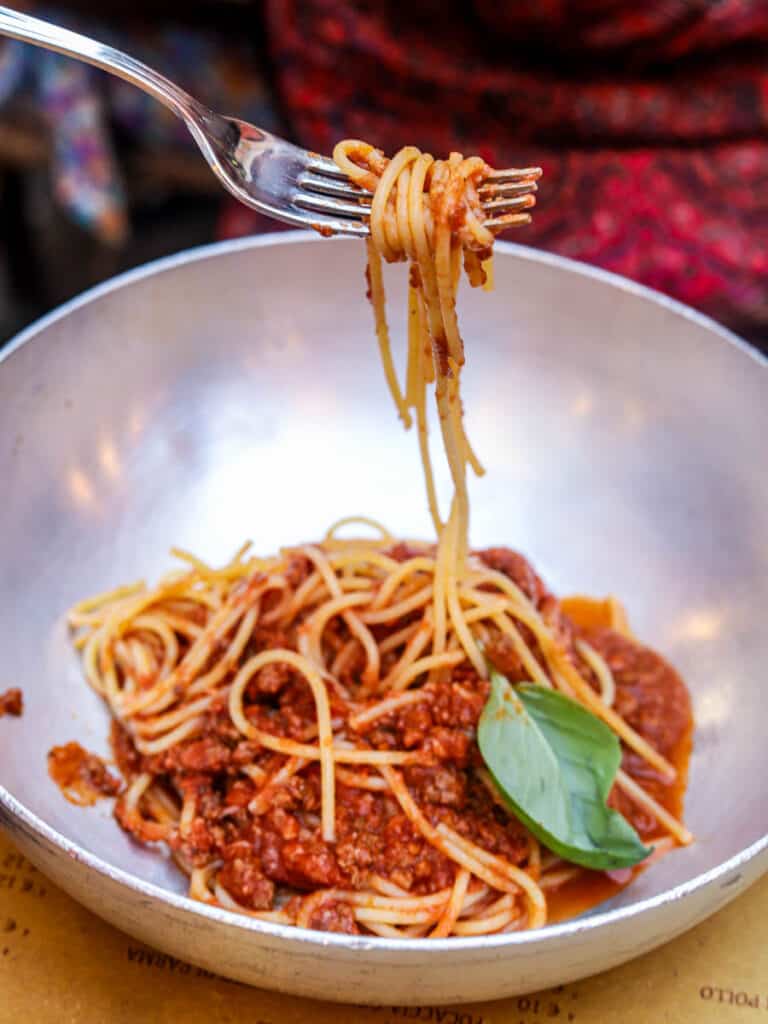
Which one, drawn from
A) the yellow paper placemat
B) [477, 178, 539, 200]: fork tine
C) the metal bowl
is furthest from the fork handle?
the yellow paper placemat

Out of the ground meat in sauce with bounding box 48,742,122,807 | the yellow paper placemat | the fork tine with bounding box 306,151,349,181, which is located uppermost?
the fork tine with bounding box 306,151,349,181

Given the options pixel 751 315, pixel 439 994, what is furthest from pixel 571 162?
pixel 439 994

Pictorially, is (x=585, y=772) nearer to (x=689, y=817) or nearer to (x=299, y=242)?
(x=689, y=817)

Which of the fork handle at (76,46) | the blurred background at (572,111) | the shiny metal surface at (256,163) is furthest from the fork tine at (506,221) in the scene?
the blurred background at (572,111)

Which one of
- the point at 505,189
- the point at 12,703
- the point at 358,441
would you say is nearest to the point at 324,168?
the point at 505,189

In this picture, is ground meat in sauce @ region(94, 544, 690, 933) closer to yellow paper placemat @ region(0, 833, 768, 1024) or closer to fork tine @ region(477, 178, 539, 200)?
yellow paper placemat @ region(0, 833, 768, 1024)

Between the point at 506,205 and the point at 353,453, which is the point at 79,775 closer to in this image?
the point at 353,453
